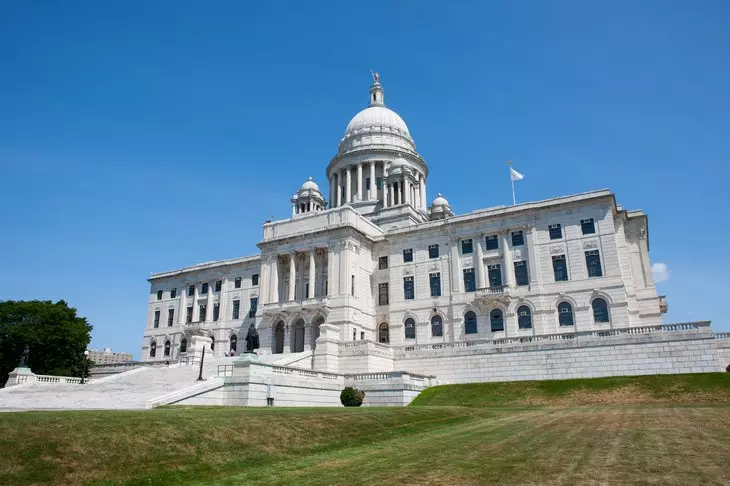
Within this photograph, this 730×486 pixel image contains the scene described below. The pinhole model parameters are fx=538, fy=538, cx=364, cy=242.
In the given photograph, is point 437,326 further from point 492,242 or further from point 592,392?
point 592,392

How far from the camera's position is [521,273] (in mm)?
58281

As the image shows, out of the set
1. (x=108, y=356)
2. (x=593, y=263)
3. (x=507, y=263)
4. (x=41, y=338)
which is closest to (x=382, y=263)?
(x=507, y=263)

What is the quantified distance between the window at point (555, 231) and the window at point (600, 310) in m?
7.75

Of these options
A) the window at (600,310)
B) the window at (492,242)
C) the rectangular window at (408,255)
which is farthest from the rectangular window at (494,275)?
the window at (600,310)

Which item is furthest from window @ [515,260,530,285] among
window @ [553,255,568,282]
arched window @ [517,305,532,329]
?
window @ [553,255,568,282]

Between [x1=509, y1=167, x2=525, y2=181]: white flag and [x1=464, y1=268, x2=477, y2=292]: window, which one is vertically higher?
[x1=509, y1=167, x2=525, y2=181]: white flag

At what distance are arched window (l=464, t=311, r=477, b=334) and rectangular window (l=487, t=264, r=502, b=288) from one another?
3.86 metres

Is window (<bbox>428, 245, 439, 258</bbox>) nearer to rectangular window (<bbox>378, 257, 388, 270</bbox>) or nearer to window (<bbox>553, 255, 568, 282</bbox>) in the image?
rectangular window (<bbox>378, 257, 388, 270</bbox>)

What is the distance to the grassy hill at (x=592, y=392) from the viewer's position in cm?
3484

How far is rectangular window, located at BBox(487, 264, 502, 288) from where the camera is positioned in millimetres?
59344

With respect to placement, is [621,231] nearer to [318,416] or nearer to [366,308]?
[366,308]

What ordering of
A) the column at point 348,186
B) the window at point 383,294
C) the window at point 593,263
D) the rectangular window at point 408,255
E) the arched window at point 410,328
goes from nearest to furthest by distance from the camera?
the window at point 593,263, the arched window at point 410,328, the rectangular window at point 408,255, the window at point 383,294, the column at point 348,186

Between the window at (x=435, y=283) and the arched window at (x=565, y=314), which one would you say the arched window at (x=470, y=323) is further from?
the arched window at (x=565, y=314)

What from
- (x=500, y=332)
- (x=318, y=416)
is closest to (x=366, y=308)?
(x=500, y=332)
